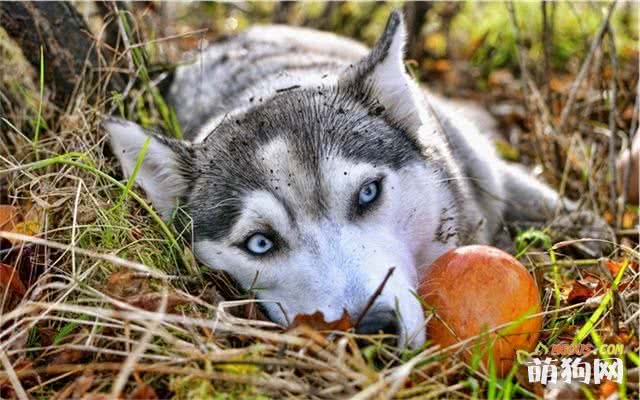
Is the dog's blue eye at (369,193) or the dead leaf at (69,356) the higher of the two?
the dog's blue eye at (369,193)

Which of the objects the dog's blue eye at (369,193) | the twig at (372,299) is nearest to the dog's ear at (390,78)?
the dog's blue eye at (369,193)

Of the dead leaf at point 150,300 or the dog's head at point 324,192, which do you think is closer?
the dead leaf at point 150,300

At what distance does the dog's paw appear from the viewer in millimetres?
4020

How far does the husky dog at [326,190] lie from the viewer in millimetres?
2764

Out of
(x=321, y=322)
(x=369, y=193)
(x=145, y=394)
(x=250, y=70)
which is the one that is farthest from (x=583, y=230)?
(x=145, y=394)

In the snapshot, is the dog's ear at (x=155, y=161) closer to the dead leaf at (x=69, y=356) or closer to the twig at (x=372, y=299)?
the dead leaf at (x=69, y=356)

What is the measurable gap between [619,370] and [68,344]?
179 centimetres

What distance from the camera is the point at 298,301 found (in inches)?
112

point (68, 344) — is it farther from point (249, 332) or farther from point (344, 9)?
point (344, 9)

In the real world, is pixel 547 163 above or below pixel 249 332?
below

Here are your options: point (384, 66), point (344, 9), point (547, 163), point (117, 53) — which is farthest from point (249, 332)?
point (344, 9)

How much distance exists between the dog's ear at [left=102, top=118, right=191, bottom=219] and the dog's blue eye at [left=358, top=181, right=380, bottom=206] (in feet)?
2.72

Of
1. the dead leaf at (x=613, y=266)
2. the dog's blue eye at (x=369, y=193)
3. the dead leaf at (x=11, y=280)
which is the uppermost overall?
the dog's blue eye at (x=369, y=193)

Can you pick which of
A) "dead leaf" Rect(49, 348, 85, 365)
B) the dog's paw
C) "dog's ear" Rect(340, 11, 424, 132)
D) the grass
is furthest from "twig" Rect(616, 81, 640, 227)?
"dead leaf" Rect(49, 348, 85, 365)
